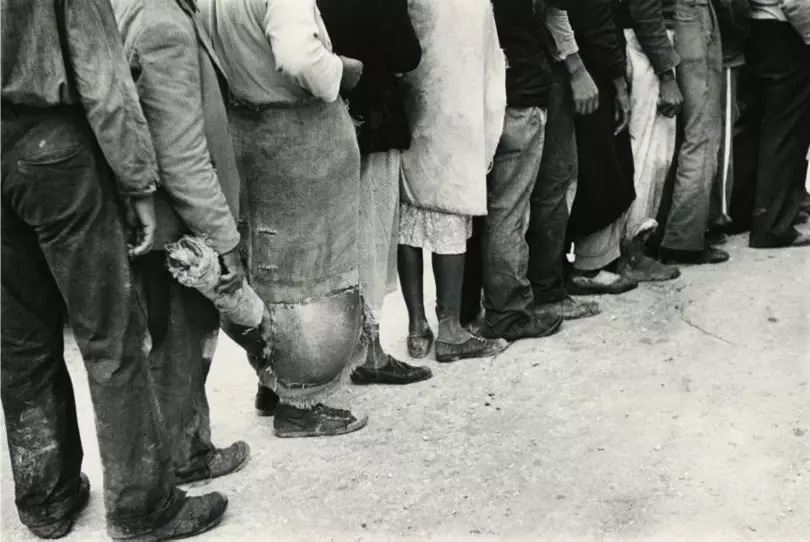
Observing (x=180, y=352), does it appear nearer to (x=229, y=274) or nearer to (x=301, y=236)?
(x=229, y=274)

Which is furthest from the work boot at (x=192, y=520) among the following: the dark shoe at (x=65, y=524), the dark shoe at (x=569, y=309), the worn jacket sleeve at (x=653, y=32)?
the worn jacket sleeve at (x=653, y=32)

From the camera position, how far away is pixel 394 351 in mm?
4891

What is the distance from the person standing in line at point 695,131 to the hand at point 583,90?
927mm

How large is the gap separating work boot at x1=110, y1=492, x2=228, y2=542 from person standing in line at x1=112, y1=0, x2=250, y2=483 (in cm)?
32

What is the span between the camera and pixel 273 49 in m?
3.43

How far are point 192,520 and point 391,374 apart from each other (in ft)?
4.78

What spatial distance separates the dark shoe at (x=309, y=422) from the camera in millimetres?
3947

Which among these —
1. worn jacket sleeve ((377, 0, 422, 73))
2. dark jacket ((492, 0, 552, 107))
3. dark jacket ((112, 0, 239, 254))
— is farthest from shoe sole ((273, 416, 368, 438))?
dark jacket ((492, 0, 552, 107))

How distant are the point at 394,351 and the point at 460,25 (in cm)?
156

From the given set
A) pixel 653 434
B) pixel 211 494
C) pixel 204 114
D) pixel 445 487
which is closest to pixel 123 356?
pixel 211 494

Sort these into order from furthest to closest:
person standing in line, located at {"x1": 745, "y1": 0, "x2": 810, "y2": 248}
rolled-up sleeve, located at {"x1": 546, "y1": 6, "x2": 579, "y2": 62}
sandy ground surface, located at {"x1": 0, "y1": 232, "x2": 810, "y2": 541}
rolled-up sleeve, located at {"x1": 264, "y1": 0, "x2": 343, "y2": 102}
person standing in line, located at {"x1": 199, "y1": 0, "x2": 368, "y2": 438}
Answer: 1. person standing in line, located at {"x1": 745, "y1": 0, "x2": 810, "y2": 248}
2. rolled-up sleeve, located at {"x1": 546, "y1": 6, "x2": 579, "y2": 62}
3. person standing in line, located at {"x1": 199, "y1": 0, "x2": 368, "y2": 438}
4. rolled-up sleeve, located at {"x1": 264, "y1": 0, "x2": 343, "y2": 102}
5. sandy ground surface, located at {"x1": 0, "y1": 232, "x2": 810, "y2": 541}

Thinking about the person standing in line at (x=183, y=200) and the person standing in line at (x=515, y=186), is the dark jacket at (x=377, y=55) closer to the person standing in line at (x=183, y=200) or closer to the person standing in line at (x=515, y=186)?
the person standing in line at (x=515, y=186)

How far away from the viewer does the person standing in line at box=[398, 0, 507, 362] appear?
14.3 ft

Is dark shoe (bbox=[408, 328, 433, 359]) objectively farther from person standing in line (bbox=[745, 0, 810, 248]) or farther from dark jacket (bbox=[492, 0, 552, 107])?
person standing in line (bbox=[745, 0, 810, 248])
